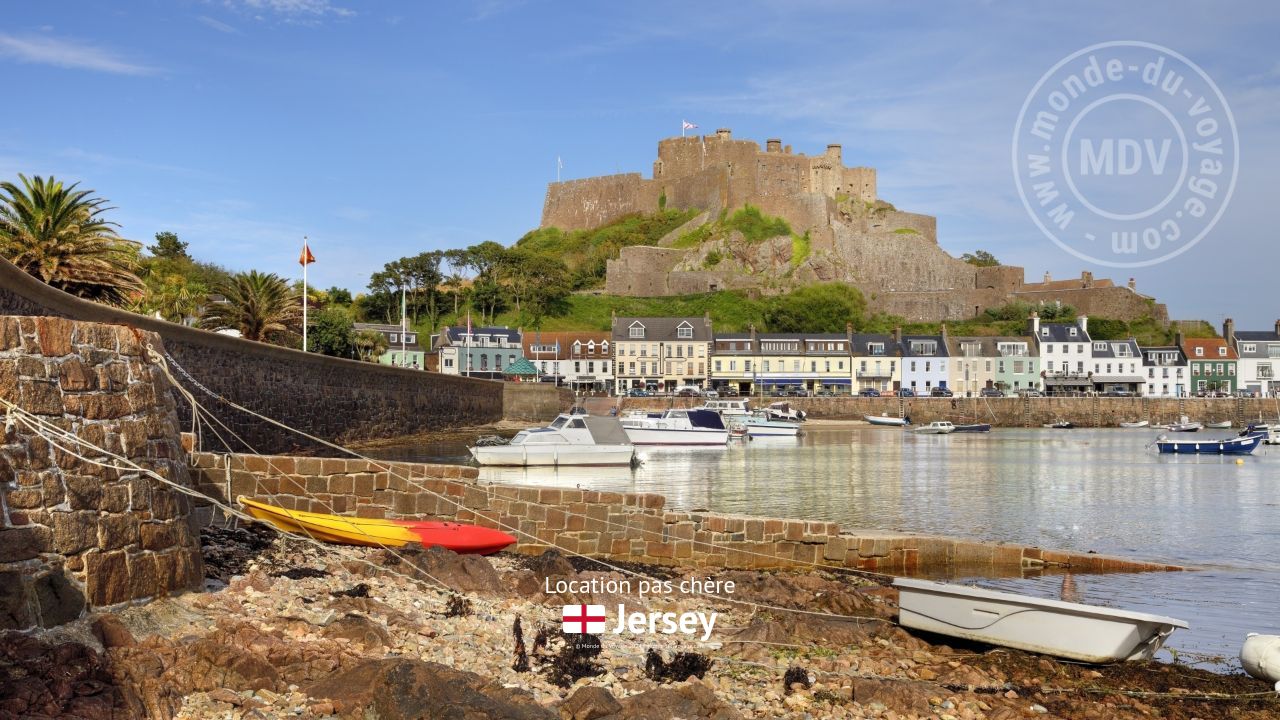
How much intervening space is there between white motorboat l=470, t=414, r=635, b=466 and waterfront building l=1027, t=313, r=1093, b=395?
65983mm

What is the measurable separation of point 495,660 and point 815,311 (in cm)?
9588

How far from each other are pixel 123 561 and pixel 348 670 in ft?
5.91

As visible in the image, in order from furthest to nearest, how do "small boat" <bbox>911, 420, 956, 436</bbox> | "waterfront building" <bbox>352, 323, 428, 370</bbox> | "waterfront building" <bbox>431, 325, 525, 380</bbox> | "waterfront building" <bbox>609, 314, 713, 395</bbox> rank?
"waterfront building" <bbox>609, 314, 713, 395</bbox>, "waterfront building" <bbox>431, 325, 525, 380</bbox>, "waterfront building" <bbox>352, 323, 428, 370</bbox>, "small boat" <bbox>911, 420, 956, 436</bbox>

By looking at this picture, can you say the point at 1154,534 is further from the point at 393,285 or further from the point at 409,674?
the point at 393,285

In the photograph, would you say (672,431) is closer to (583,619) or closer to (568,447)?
(568,447)

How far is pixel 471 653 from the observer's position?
26.7 ft

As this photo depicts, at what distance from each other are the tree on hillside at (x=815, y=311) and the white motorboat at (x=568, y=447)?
6658 centimetres

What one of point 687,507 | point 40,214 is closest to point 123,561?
point 687,507

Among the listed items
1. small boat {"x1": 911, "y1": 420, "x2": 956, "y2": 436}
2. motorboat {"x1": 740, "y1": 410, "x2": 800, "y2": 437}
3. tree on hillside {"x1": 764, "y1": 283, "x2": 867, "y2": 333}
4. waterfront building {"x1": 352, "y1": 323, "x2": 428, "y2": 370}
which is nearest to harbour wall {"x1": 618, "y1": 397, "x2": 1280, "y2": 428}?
small boat {"x1": 911, "y1": 420, "x2": 956, "y2": 436}

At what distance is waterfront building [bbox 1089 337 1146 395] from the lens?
91.6 m

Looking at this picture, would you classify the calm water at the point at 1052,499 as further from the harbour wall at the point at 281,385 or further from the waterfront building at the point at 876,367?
the waterfront building at the point at 876,367

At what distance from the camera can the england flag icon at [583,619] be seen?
973 cm

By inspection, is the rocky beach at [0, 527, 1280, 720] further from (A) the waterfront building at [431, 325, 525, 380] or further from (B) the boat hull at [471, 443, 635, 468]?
(A) the waterfront building at [431, 325, 525, 380]

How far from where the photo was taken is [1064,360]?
92.4 metres
